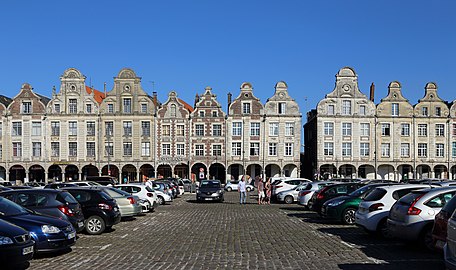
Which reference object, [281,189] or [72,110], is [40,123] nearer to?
[72,110]

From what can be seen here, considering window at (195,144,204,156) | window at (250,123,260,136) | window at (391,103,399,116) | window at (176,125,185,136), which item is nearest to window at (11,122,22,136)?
window at (176,125,185,136)

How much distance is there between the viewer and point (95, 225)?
18531mm

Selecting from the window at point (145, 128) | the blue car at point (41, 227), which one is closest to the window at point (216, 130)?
the window at point (145, 128)

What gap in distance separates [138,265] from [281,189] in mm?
26465

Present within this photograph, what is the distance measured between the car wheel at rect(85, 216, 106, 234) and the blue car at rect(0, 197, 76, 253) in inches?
177

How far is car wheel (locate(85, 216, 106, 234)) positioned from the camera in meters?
18.5

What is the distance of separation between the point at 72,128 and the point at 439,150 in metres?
46.5

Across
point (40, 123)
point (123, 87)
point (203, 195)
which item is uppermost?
point (123, 87)

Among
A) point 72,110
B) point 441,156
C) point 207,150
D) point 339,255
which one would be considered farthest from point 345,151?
point 339,255

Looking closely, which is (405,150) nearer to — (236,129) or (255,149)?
(255,149)

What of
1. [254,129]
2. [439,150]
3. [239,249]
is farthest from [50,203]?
[439,150]

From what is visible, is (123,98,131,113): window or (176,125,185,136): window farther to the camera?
(176,125,185,136): window

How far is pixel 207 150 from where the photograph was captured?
71.8m

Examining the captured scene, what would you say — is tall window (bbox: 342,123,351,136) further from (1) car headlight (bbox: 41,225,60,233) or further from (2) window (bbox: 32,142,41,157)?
(1) car headlight (bbox: 41,225,60,233)
